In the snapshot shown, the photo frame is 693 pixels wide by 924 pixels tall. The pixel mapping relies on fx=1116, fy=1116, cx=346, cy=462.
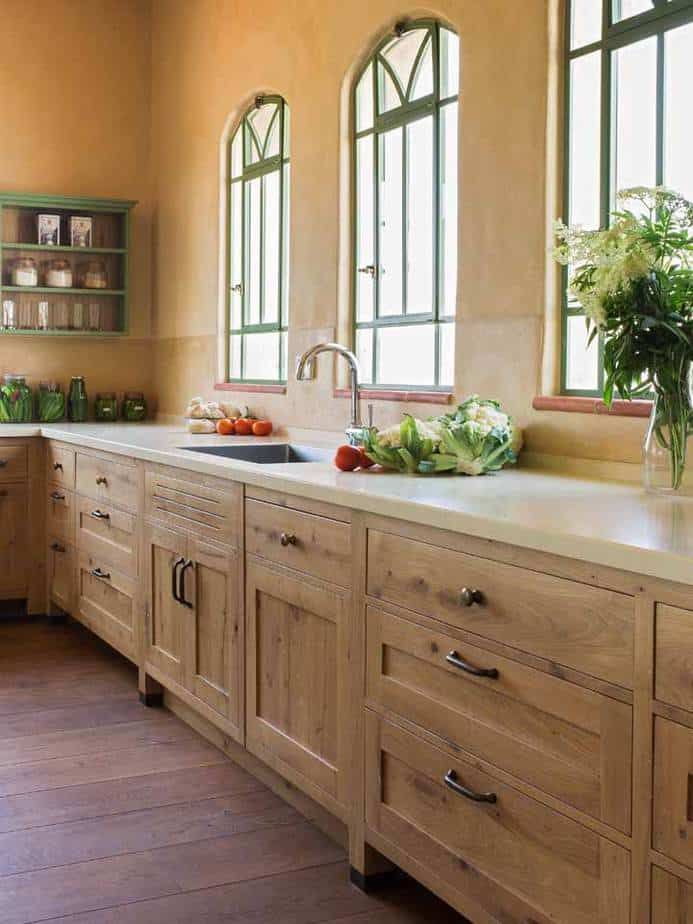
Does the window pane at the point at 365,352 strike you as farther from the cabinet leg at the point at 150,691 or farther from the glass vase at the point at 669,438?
the glass vase at the point at 669,438

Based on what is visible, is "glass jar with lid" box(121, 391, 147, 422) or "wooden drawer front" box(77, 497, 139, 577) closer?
"wooden drawer front" box(77, 497, 139, 577)

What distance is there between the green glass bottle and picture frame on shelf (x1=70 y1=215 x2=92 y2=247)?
0.70 metres

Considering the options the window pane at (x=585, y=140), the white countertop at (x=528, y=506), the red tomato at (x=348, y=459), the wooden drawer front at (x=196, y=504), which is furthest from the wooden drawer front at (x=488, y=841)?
the window pane at (x=585, y=140)

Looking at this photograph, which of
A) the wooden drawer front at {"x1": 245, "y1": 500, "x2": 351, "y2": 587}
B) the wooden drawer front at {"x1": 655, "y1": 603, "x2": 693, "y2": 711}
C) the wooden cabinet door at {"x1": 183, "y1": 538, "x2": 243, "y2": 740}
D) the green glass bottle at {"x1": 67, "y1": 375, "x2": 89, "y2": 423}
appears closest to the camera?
the wooden drawer front at {"x1": 655, "y1": 603, "x2": 693, "y2": 711}

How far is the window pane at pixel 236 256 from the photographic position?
5121 millimetres

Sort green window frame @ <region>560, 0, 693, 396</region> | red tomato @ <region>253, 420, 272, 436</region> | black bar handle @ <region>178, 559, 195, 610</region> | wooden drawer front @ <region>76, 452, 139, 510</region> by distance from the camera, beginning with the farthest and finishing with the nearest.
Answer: red tomato @ <region>253, 420, 272, 436</region>
wooden drawer front @ <region>76, 452, 139, 510</region>
black bar handle @ <region>178, 559, 195, 610</region>
green window frame @ <region>560, 0, 693, 396</region>

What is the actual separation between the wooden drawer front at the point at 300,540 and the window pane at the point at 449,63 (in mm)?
1522

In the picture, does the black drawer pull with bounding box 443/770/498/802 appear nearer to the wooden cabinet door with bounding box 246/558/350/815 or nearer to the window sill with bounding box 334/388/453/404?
the wooden cabinet door with bounding box 246/558/350/815

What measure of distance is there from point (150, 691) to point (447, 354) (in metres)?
1.56

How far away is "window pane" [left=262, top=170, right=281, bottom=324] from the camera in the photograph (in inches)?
189

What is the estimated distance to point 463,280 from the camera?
3359 millimetres

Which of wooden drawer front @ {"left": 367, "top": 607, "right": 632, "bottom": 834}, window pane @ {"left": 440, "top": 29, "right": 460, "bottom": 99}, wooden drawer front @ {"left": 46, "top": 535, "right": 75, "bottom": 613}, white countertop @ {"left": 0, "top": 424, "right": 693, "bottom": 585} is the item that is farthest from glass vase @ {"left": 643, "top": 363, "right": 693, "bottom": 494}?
wooden drawer front @ {"left": 46, "top": 535, "right": 75, "bottom": 613}

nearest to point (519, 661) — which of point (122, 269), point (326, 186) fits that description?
point (326, 186)

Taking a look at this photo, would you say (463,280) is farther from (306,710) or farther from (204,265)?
(204,265)
